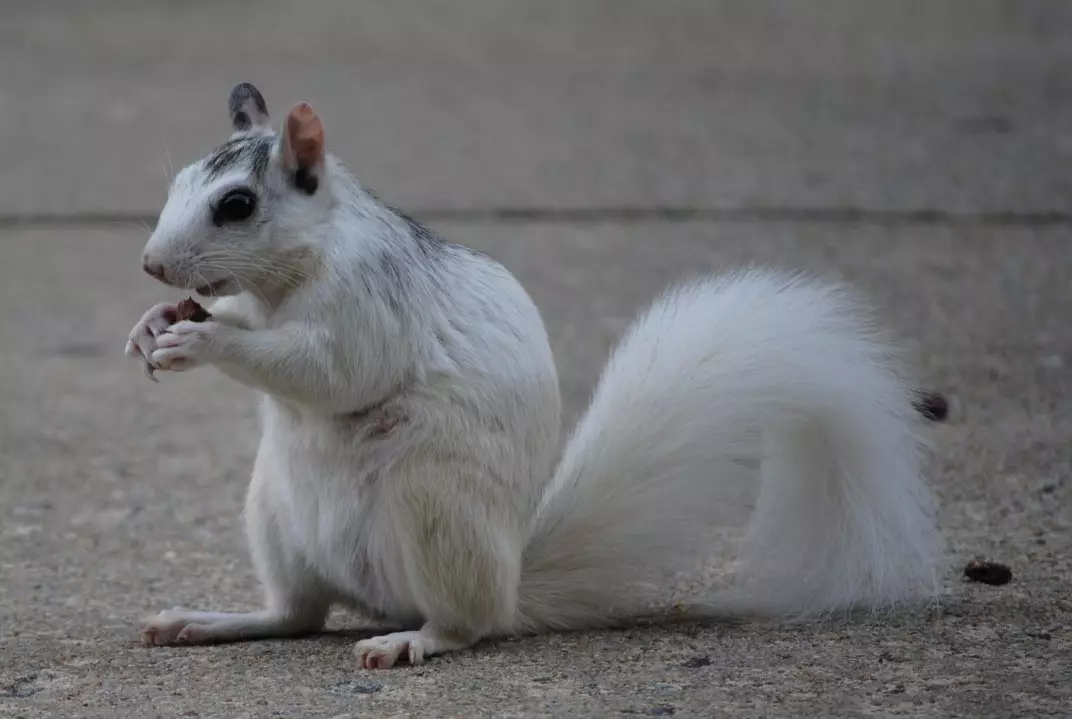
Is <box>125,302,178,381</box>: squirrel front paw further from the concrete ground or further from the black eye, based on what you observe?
the concrete ground

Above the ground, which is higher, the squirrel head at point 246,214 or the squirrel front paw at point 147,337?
the squirrel head at point 246,214

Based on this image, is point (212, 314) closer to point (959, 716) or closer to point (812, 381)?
point (812, 381)

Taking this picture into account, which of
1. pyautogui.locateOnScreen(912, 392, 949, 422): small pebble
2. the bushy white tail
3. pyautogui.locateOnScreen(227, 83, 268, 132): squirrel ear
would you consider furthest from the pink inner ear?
pyautogui.locateOnScreen(912, 392, 949, 422): small pebble

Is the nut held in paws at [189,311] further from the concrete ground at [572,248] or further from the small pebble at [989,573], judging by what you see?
the small pebble at [989,573]

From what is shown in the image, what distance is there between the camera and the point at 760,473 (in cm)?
318

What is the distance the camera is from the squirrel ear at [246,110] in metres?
3.13

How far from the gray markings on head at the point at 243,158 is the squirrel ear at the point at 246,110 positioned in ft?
0.47

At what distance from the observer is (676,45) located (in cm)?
1084

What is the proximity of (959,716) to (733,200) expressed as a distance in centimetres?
471

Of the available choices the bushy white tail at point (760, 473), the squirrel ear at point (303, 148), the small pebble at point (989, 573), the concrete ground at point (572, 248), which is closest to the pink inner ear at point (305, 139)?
the squirrel ear at point (303, 148)

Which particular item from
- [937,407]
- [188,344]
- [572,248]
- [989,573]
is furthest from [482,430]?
[572,248]

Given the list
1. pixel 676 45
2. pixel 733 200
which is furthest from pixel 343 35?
pixel 733 200

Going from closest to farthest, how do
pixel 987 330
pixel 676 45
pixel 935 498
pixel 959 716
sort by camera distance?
1. pixel 959 716
2. pixel 935 498
3. pixel 987 330
4. pixel 676 45

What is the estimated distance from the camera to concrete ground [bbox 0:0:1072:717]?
9.43ft
